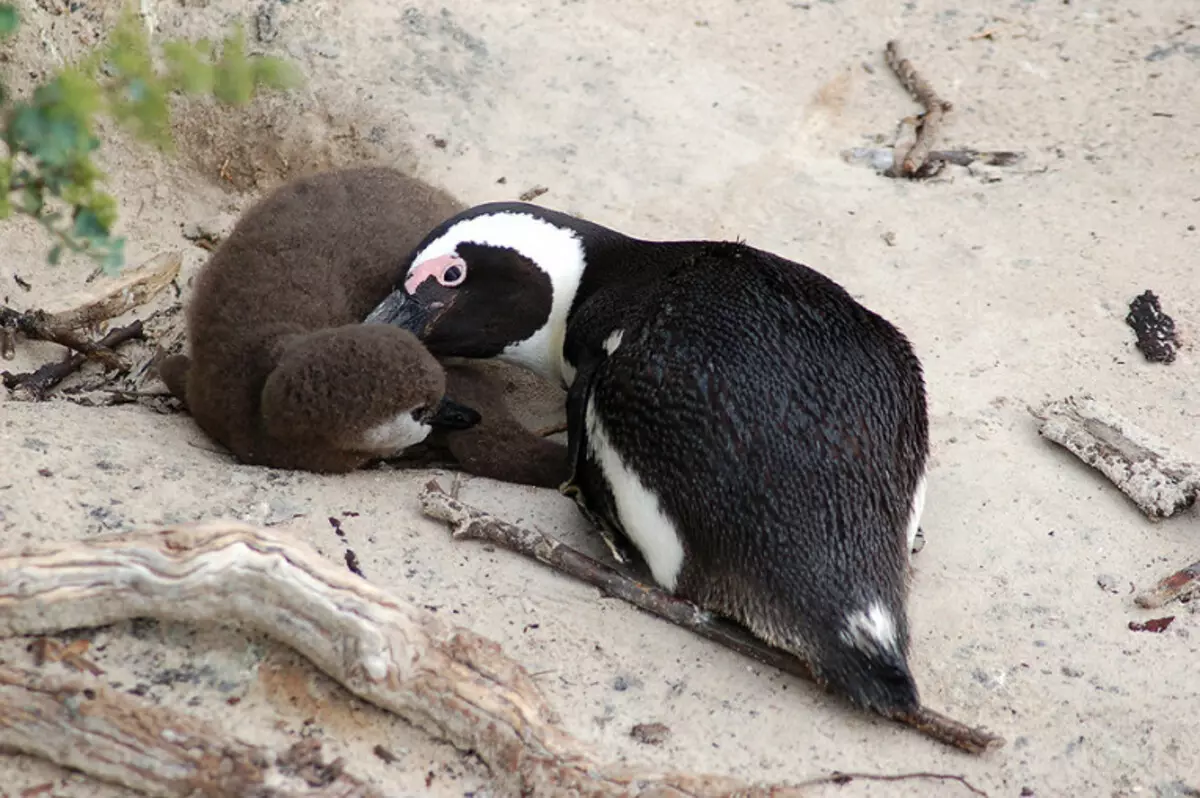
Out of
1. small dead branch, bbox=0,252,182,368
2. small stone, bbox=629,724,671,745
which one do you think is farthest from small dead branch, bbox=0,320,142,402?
small stone, bbox=629,724,671,745

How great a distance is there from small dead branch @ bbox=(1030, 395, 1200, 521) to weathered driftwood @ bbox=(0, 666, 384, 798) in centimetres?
225

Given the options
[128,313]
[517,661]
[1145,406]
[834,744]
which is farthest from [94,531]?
[1145,406]

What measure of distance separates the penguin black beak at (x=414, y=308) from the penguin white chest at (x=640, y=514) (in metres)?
0.80

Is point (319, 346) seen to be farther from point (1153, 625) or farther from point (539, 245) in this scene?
point (1153, 625)

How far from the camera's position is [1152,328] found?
4234 mm

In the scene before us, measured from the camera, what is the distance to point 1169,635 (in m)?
3.00

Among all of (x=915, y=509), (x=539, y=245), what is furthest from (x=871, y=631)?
(x=539, y=245)

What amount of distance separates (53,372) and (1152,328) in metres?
3.53

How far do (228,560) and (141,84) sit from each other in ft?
2.79

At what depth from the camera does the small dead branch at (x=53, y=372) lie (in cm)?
380

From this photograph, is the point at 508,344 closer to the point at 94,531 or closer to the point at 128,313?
the point at 128,313

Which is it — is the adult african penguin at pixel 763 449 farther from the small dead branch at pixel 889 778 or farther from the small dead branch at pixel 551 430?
the small dead branch at pixel 551 430

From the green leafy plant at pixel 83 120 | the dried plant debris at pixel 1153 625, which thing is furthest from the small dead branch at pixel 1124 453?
the green leafy plant at pixel 83 120

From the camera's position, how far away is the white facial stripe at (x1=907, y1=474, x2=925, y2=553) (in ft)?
10.3
